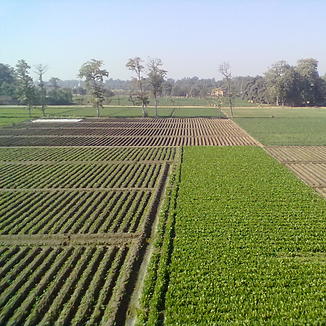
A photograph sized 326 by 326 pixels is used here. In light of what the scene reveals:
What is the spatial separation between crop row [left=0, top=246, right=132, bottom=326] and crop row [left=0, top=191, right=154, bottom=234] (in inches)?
92.0

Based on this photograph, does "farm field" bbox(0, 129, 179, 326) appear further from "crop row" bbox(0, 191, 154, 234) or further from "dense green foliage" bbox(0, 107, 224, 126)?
"dense green foliage" bbox(0, 107, 224, 126)

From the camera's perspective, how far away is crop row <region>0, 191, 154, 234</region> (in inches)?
769

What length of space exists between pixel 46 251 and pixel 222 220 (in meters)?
10.7

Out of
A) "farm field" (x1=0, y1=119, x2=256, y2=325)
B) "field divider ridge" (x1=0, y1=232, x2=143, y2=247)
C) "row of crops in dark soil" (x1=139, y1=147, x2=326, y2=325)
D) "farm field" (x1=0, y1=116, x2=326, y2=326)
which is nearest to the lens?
"row of crops in dark soil" (x1=139, y1=147, x2=326, y2=325)

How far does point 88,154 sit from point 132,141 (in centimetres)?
1010

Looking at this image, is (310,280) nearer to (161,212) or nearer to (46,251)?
(161,212)

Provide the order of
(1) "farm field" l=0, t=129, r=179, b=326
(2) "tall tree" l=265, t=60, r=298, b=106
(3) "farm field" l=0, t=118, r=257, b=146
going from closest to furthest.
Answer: (1) "farm field" l=0, t=129, r=179, b=326 < (3) "farm field" l=0, t=118, r=257, b=146 < (2) "tall tree" l=265, t=60, r=298, b=106

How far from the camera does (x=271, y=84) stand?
122m

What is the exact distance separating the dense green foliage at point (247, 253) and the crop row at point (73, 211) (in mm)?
3309

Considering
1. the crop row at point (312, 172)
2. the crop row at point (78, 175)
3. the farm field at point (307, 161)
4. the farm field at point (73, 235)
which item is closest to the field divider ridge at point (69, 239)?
the farm field at point (73, 235)

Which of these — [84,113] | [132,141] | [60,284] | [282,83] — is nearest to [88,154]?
[132,141]

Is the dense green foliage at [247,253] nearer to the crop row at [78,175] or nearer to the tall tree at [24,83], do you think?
the crop row at [78,175]

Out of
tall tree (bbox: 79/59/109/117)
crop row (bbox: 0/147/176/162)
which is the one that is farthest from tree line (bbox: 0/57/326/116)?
crop row (bbox: 0/147/176/162)

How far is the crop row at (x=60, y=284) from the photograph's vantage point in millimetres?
12484
